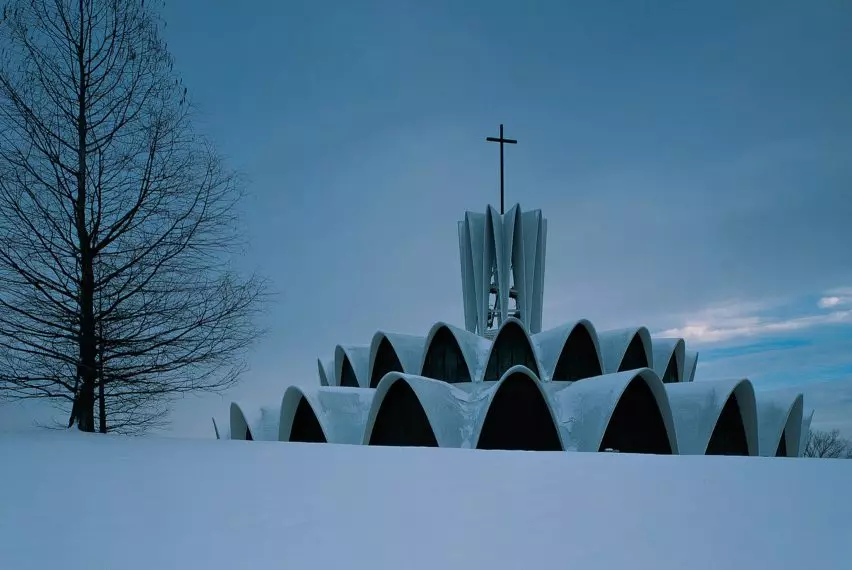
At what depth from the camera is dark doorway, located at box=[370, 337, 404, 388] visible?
22.8 meters

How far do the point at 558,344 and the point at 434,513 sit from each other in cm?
1749

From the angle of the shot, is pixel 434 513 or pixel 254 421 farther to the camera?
pixel 254 421

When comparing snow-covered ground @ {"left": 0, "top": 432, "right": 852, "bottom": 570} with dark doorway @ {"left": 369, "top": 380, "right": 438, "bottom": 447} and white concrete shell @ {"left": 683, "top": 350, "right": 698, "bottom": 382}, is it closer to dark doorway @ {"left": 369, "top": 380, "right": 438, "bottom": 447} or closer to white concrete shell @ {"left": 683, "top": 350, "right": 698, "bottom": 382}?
dark doorway @ {"left": 369, "top": 380, "right": 438, "bottom": 447}

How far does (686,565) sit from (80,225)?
8.79 m

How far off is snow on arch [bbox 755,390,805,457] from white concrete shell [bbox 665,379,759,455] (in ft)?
3.52

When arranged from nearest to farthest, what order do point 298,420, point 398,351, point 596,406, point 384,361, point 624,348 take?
1. point 596,406
2. point 298,420
3. point 624,348
4. point 398,351
5. point 384,361

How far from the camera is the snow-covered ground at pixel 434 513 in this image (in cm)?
289

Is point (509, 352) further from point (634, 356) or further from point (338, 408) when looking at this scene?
point (338, 408)

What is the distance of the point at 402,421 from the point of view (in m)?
17.1

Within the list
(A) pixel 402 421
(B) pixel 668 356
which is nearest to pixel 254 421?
(A) pixel 402 421

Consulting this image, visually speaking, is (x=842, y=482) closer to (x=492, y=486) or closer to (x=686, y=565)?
(x=686, y=565)

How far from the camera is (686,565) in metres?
2.75

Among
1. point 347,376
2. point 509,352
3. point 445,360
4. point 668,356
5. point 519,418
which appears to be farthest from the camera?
point 347,376

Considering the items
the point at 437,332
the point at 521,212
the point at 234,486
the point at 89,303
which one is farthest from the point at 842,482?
the point at 521,212
